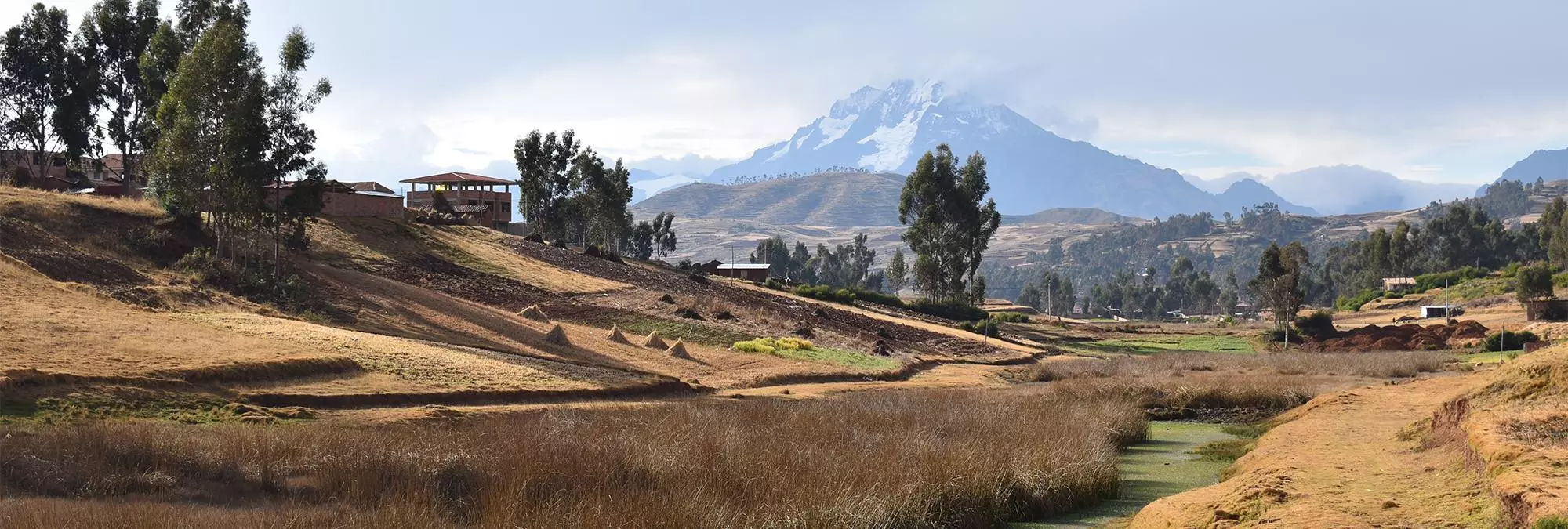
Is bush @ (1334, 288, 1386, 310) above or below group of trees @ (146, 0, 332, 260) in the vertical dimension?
below

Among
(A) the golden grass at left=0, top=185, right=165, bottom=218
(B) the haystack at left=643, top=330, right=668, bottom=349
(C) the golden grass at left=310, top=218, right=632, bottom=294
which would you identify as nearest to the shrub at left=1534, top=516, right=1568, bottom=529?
(B) the haystack at left=643, top=330, right=668, bottom=349

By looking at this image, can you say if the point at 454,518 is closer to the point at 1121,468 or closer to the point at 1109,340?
the point at 1121,468

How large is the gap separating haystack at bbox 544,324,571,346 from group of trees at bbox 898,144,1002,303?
60.5 m

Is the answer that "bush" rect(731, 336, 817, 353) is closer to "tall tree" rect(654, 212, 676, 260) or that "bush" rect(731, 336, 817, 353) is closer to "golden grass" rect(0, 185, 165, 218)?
"golden grass" rect(0, 185, 165, 218)

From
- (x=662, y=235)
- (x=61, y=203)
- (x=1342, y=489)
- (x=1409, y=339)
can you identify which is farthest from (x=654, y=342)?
(x=662, y=235)

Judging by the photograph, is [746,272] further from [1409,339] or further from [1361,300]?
[1361,300]

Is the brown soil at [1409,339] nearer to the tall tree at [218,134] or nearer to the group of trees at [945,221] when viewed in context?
the group of trees at [945,221]

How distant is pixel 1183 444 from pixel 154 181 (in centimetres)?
4753

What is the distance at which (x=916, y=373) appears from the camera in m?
53.4

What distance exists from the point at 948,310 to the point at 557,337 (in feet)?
175

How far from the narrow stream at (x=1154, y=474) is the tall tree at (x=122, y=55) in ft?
188

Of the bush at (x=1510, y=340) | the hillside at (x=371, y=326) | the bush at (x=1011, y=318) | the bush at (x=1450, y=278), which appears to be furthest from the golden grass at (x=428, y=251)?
the bush at (x=1450, y=278)

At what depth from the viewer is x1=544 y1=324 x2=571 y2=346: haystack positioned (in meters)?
46.5

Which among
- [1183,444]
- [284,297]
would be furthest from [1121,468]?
[284,297]
